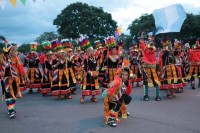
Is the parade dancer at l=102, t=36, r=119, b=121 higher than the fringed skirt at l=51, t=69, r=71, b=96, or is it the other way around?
the parade dancer at l=102, t=36, r=119, b=121

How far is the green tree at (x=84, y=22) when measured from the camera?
48281mm

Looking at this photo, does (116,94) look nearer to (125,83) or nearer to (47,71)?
(125,83)

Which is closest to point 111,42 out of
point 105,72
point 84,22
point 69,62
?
point 105,72

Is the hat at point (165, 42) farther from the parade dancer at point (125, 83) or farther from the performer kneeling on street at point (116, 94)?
the performer kneeling on street at point (116, 94)

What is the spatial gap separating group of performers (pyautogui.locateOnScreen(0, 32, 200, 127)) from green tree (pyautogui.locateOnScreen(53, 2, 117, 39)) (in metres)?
36.3

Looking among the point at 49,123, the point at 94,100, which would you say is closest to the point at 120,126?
the point at 49,123

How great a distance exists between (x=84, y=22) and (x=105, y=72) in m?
39.1

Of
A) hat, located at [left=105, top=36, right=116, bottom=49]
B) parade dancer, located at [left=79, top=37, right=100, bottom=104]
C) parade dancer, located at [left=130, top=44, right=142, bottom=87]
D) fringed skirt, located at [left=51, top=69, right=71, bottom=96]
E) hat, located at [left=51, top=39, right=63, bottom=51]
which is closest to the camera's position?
hat, located at [left=105, top=36, right=116, bottom=49]

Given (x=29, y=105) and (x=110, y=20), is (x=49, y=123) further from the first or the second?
(x=110, y=20)

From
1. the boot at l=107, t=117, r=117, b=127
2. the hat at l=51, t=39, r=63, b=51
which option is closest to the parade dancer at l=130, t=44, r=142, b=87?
the hat at l=51, t=39, r=63, b=51

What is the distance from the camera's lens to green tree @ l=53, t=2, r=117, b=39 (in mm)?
48281

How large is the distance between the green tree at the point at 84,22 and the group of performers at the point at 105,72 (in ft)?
119

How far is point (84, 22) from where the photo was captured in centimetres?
4819

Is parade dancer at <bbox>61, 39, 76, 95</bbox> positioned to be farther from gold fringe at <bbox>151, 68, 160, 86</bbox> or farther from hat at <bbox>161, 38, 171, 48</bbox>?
hat at <bbox>161, 38, 171, 48</bbox>
